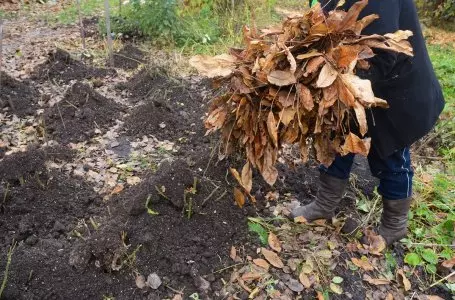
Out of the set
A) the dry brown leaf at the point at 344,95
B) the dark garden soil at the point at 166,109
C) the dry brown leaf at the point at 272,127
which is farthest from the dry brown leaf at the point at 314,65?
the dark garden soil at the point at 166,109

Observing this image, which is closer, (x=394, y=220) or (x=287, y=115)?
(x=287, y=115)

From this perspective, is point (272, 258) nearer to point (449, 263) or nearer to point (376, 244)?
point (376, 244)

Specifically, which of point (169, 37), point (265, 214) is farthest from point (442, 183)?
point (169, 37)

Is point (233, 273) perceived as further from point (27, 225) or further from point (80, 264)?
point (27, 225)

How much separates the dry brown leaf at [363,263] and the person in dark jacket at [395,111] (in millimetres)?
215

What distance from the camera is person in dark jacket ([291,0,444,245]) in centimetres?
180

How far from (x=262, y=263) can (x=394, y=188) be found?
91cm

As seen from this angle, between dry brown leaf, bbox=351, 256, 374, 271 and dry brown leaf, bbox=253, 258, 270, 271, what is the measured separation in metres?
0.55

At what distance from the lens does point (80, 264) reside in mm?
2082

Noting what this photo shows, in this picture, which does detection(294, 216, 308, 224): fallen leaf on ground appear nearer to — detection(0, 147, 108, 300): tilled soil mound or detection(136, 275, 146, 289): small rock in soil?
detection(136, 275, 146, 289): small rock in soil

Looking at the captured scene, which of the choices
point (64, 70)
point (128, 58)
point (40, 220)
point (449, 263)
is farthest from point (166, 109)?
point (449, 263)

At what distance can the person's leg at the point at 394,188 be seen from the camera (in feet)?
7.34

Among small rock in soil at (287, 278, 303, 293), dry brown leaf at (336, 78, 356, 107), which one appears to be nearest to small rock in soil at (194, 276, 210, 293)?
small rock in soil at (287, 278, 303, 293)

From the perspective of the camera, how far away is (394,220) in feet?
8.06
